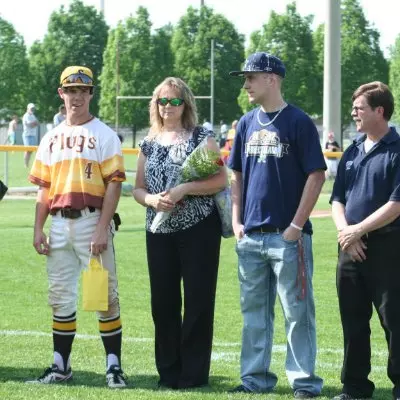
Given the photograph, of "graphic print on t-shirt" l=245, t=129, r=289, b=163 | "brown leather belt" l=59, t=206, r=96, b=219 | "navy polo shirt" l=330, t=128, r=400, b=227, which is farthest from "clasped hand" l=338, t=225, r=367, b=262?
"brown leather belt" l=59, t=206, r=96, b=219

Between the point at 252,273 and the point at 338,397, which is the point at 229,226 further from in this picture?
the point at 338,397

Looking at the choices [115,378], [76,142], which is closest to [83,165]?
[76,142]

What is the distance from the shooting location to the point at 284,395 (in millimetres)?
6816

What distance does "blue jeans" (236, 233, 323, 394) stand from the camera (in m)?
6.73

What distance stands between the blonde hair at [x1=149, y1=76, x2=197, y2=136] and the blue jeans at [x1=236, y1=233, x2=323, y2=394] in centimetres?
91

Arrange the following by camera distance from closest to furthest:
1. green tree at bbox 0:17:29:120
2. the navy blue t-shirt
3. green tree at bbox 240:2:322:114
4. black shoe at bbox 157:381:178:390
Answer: the navy blue t-shirt
black shoe at bbox 157:381:178:390
green tree at bbox 240:2:322:114
green tree at bbox 0:17:29:120

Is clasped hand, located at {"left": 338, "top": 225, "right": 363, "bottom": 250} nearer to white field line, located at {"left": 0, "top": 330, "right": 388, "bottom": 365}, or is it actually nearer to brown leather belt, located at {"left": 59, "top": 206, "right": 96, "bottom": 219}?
brown leather belt, located at {"left": 59, "top": 206, "right": 96, "bottom": 219}

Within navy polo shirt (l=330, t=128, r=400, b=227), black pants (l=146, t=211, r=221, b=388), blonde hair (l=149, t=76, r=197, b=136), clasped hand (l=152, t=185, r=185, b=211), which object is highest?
blonde hair (l=149, t=76, r=197, b=136)

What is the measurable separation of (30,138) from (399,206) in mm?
28952

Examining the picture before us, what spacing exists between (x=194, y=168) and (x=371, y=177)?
3.90 ft

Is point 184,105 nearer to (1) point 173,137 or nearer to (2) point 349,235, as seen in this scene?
(1) point 173,137

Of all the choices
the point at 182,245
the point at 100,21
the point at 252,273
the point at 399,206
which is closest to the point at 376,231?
the point at 399,206

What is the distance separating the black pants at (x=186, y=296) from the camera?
23.3ft

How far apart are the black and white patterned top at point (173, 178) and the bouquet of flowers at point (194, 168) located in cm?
2
